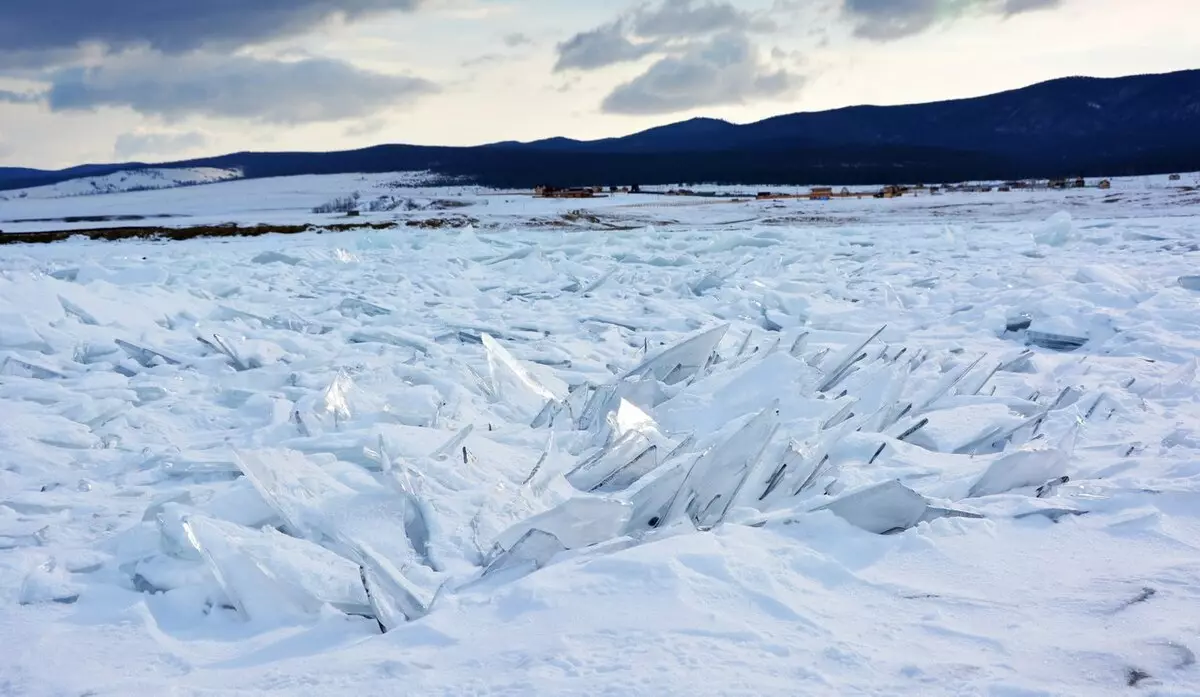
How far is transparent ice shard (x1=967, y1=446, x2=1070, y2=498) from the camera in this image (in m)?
2.68

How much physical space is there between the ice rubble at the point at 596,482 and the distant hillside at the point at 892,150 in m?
63.5

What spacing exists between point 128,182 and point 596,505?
107552 millimetres

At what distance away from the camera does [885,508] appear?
7.82ft

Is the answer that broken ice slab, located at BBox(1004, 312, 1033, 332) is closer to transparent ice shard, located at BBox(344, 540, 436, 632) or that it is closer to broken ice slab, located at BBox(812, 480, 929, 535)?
broken ice slab, located at BBox(812, 480, 929, 535)

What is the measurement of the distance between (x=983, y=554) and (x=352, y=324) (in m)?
4.73

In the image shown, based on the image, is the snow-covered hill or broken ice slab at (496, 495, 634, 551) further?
the snow-covered hill

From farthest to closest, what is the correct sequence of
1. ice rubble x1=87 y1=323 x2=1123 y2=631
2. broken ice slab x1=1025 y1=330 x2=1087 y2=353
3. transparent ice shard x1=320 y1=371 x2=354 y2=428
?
broken ice slab x1=1025 y1=330 x2=1087 y2=353
transparent ice shard x1=320 y1=371 x2=354 y2=428
ice rubble x1=87 y1=323 x2=1123 y2=631

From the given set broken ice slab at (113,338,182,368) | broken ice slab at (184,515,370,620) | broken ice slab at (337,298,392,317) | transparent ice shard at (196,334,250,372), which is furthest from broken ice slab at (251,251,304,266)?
broken ice slab at (184,515,370,620)

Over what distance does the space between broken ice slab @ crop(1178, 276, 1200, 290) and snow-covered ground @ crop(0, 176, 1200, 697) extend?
90cm

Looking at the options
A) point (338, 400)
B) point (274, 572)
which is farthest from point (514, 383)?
point (274, 572)

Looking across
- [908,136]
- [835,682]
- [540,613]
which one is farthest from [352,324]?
[908,136]

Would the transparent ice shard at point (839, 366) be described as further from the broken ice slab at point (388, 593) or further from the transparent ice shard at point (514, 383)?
the broken ice slab at point (388, 593)

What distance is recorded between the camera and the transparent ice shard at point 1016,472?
268 cm

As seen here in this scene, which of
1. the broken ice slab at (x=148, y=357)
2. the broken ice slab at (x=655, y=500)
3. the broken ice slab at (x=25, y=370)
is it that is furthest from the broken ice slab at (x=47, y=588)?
the broken ice slab at (x=148, y=357)
